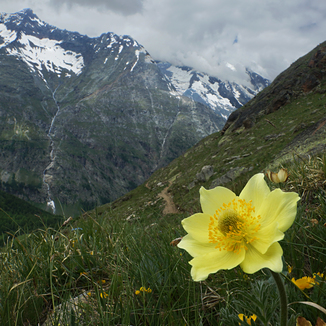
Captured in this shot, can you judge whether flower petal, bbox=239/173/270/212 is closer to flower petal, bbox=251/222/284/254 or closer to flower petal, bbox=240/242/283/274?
flower petal, bbox=251/222/284/254

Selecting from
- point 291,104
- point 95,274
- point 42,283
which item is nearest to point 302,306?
point 95,274

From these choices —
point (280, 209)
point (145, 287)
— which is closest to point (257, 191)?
point (280, 209)

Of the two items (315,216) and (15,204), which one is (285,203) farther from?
(15,204)

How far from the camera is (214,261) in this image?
138 cm

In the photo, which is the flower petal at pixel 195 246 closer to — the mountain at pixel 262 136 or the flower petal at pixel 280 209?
the flower petal at pixel 280 209

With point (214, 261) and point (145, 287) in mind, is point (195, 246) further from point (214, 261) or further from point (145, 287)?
point (145, 287)

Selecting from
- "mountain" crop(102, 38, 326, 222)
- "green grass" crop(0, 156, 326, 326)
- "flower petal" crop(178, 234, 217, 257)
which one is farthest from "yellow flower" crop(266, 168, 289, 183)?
"mountain" crop(102, 38, 326, 222)

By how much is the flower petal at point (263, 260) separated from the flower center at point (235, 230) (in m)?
0.06

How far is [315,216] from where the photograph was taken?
9.71ft

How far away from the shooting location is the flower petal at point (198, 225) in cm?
152

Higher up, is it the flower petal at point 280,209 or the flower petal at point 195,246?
the flower petal at point 280,209

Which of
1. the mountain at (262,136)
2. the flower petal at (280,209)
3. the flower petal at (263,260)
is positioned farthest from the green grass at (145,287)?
the mountain at (262,136)

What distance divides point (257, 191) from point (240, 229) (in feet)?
1.03

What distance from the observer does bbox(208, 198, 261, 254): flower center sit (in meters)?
1.37
